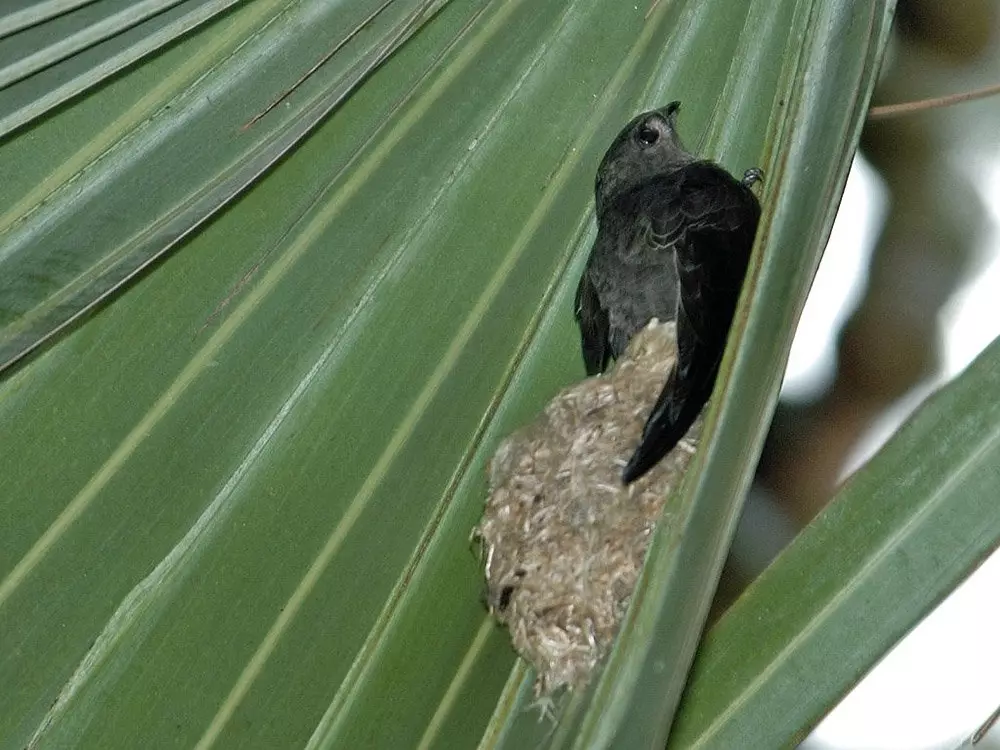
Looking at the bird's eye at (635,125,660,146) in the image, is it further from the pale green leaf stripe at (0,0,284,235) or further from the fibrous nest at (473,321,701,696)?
the pale green leaf stripe at (0,0,284,235)

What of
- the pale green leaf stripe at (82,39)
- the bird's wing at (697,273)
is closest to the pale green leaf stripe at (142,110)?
the pale green leaf stripe at (82,39)

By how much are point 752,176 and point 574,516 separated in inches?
41.3

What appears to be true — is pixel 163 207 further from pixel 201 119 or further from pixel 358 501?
pixel 358 501

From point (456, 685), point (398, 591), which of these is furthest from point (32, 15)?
point (456, 685)

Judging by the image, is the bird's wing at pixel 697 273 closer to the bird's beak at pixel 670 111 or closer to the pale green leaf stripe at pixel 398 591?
the bird's beak at pixel 670 111

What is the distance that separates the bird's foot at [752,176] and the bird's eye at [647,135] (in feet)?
0.85

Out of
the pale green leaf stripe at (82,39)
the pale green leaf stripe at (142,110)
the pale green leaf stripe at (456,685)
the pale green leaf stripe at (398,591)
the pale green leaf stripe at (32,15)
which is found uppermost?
the pale green leaf stripe at (32,15)

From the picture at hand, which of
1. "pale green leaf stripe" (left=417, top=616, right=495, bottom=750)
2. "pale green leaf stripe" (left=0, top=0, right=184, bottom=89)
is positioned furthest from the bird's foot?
"pale green leaf stripe" (left=0, top=0, right=184, bottom=89)

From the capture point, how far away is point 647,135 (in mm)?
2777

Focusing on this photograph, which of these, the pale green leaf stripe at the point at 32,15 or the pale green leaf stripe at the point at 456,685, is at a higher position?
the pale green leaf stripe at the point at 32,15

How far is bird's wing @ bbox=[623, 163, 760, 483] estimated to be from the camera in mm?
2385

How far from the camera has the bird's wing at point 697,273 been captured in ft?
7.82

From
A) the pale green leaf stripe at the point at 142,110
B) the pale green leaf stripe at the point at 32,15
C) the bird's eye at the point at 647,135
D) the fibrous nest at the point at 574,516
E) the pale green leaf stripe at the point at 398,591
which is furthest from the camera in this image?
the bird's eye at the point at 647,135

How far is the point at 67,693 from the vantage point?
1.76 metres
